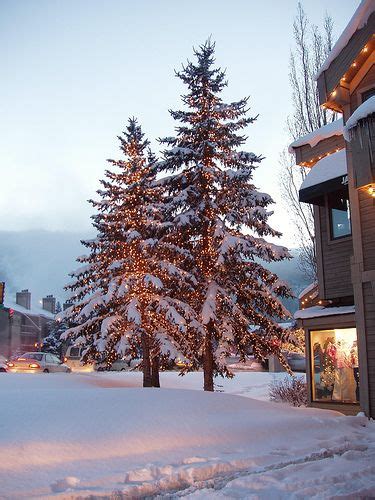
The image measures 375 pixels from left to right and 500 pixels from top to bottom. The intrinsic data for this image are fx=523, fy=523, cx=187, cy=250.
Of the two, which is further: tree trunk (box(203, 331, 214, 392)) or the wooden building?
tree trunk (box(203, 331, 214, 392))

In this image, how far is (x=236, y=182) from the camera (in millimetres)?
16188

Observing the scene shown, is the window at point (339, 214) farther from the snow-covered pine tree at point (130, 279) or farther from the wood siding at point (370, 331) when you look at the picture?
the snow-covered pine tree at point (130, 279)

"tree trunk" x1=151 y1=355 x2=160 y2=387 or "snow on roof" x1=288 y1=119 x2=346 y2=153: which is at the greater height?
"snow on roof" x1=288 y1=119 x2=346 y2=153

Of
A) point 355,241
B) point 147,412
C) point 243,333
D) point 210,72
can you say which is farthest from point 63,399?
point 210,72

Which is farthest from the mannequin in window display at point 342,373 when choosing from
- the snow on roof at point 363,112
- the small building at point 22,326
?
→ the small building at point 22,326

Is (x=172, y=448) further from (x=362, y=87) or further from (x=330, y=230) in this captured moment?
(x=362, y=87)

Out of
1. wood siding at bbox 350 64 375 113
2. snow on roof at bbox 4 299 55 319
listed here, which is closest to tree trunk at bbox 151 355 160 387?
wood siding at bbox 350 64 375 113

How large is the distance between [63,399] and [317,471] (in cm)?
416

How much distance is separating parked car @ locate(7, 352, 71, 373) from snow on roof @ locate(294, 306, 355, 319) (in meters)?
14.7

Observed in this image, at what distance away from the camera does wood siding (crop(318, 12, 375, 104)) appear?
11.5 metres

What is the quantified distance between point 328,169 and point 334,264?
2540mm

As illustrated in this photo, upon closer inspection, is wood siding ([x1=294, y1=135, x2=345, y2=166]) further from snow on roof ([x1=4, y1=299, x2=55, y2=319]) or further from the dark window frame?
snow on roof ([x1=4, y1=299, x2=55, y2=319])

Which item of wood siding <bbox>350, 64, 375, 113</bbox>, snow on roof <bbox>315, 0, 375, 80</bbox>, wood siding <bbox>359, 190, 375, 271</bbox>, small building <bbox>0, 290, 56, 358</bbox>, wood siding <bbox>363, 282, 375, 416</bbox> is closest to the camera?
snow on roof <bbox>315, 0, 375, 80</bbox>

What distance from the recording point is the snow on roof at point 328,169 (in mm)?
13521
